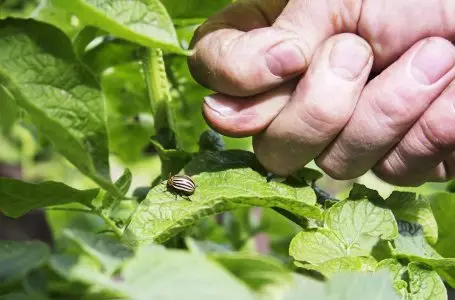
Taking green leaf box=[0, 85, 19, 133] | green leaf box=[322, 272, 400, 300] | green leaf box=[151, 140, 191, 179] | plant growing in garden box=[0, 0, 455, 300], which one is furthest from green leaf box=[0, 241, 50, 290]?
green leaf box=[151, 140, 191, 179]

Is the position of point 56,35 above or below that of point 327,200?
above

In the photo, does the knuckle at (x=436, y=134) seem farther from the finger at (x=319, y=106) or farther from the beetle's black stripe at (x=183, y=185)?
the beetle's black stripe at (x=183, y=185)

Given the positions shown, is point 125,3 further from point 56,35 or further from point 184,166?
point 184,166

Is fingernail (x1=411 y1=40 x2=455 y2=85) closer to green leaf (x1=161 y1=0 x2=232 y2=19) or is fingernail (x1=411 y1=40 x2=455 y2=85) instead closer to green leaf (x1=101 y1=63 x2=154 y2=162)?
green leaf (x1=161 y1=0 x2=232 y2=19)

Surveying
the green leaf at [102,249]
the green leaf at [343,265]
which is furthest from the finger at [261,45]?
the green leaf at [102,249]

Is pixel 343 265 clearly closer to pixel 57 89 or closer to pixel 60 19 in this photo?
pixel 57 89

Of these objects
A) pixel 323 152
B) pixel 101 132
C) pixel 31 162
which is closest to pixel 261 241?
pixel 31 162

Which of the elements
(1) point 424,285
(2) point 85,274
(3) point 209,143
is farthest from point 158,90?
(2) point 85,274

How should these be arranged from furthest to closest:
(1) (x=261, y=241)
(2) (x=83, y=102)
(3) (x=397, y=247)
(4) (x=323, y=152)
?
(1) (x=261, y=241) < (4) (x=323, y=152) < (3) (x=397, y=247) < (2) (x=83, y=102)

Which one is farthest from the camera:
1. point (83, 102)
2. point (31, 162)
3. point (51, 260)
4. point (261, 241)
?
point (31, 162)
